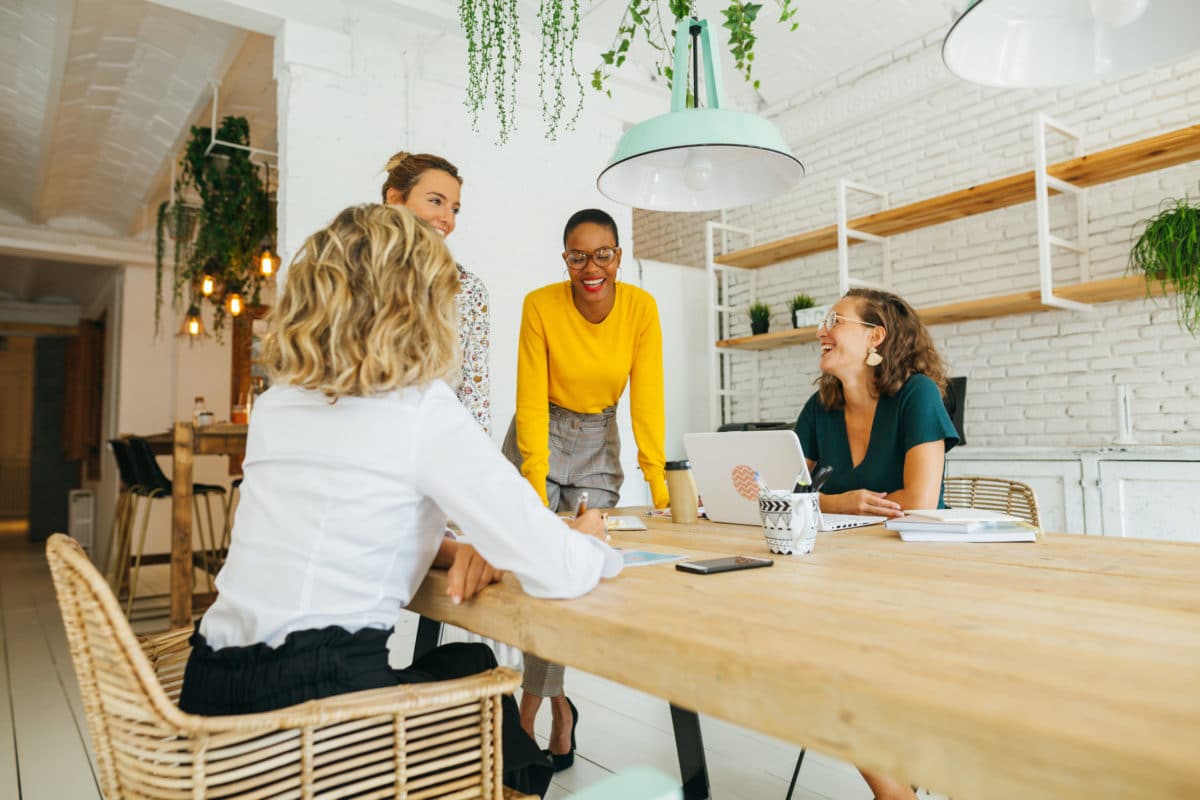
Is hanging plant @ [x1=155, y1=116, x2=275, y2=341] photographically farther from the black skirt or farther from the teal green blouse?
the black skirt

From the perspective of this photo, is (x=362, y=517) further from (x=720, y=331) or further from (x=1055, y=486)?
(x=720, y=331)

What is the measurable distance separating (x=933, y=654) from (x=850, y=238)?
179 inches

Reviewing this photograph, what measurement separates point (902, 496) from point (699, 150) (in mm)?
993

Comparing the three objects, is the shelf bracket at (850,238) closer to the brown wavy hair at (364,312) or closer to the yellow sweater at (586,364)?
the yellow sweater at (586,364)

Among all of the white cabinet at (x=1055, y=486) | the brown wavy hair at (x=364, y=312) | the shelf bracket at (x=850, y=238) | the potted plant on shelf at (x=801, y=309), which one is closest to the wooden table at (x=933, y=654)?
the brown wavy hair at (x=364, y=312)

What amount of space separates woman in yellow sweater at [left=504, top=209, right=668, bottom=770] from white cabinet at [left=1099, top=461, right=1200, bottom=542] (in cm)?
223

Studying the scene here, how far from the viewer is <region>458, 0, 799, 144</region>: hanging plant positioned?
223 cm

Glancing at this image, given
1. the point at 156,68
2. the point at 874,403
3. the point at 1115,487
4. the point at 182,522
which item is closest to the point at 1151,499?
the point at 1115,487

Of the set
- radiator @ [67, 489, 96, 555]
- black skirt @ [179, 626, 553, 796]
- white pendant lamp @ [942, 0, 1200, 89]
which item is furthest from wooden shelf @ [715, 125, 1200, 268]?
radiator @ [67, 489, 96, 555]

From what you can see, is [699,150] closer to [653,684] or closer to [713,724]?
[653,684]

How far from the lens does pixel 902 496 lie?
6.46 ft

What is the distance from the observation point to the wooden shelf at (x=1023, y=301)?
11.8 ft

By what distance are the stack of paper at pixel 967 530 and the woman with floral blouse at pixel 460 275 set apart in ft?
3.72

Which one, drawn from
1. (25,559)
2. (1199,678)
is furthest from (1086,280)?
(25,559)
